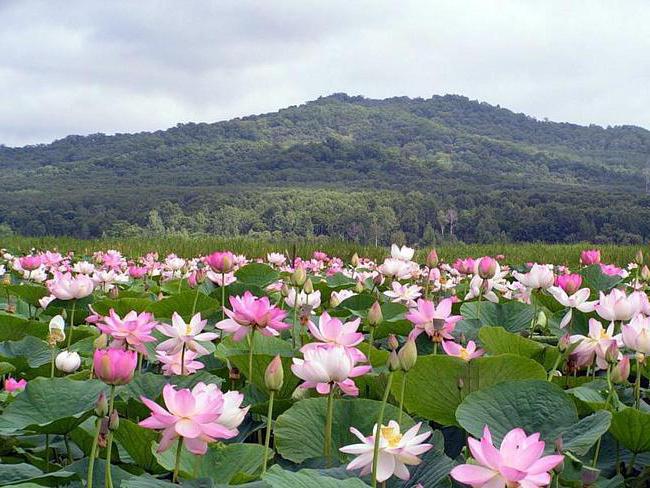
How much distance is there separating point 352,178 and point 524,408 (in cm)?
10153

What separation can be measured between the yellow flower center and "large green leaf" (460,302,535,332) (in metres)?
1.28

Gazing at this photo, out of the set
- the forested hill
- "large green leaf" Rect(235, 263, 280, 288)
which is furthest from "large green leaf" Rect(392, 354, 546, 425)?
the forested hill

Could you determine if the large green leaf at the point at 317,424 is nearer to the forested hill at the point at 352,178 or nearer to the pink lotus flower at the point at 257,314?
the pink lotus flower at the point at 257,314

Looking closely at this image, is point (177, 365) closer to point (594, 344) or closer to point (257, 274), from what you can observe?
point (594, 344)

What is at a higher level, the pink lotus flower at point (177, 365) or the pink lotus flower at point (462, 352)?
the pink lotus flower at point (462, 352)

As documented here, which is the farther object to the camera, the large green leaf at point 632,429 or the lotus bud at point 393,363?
the large green leaf at point 632,429

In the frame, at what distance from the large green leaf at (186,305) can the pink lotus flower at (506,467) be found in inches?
64.5

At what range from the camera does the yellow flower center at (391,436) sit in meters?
0.97

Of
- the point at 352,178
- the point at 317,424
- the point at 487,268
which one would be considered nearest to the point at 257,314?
the point at 317,424

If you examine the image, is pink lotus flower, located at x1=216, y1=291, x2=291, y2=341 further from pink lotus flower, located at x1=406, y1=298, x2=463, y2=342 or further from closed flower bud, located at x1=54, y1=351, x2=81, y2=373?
closed flower bud, located at x1=54, y1=351, x2=81, y2=373

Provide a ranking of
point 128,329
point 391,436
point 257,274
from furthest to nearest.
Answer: point 257,274
point 128,329
point 391,436

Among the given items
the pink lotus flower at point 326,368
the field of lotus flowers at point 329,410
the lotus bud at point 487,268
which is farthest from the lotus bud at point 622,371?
the lotus bud at point 487,268

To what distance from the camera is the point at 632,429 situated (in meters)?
1.19

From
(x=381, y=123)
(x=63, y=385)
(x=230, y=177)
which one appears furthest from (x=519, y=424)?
(x=381, y=123)
